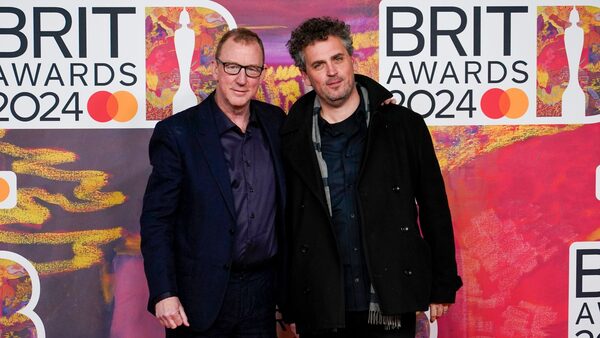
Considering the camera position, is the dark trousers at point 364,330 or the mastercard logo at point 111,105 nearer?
the dark trousers at point 364,330

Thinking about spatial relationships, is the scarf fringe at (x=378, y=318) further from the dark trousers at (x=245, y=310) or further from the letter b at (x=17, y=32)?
the letter b at (x=17, y=32)

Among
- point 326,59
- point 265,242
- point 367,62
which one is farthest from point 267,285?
point 367,62

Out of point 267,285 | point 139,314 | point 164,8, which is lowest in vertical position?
point 139,314

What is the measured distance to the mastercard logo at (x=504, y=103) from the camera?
3326 mm

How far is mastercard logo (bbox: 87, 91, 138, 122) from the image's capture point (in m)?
3.25

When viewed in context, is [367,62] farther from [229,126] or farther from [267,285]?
[267,285]

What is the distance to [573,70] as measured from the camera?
336 centimetres

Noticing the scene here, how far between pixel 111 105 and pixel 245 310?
1.23m

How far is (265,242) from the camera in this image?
2504 mm

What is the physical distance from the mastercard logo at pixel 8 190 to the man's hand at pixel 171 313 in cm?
117

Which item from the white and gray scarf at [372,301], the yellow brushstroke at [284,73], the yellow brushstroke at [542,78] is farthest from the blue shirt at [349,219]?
the yellow brushstroke at [542,78]

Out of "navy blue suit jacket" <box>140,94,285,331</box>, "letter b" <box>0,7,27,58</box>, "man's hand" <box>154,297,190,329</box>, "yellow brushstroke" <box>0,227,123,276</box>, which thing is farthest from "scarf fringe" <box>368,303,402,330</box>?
"letter b" <box>0,7,27,58</box>

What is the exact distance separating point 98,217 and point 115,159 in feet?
0.86

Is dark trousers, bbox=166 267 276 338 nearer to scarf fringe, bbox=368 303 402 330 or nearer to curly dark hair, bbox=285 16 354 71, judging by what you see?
scarf fringe, bbox=368 303 402 330
